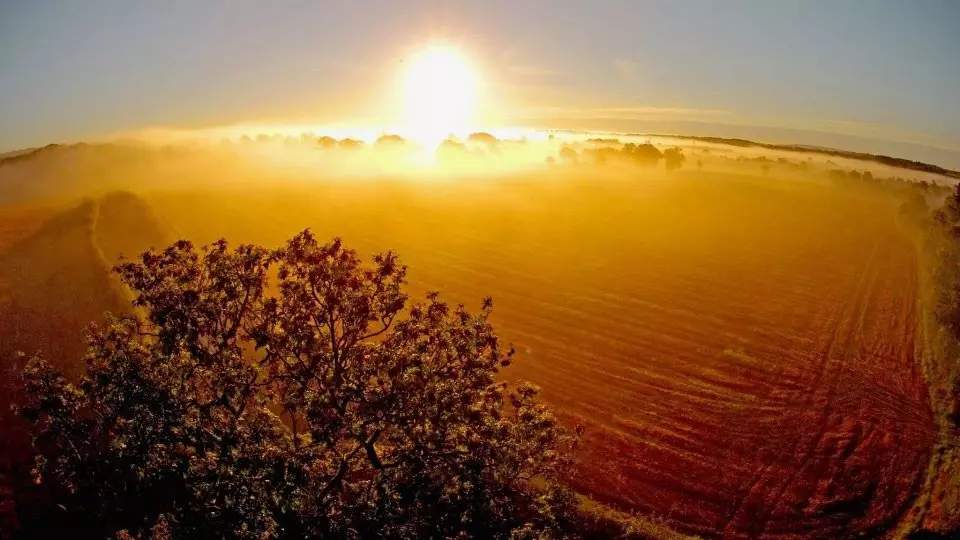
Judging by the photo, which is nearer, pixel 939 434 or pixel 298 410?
pixel 298 410

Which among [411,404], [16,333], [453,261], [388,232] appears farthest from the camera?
[388,232]

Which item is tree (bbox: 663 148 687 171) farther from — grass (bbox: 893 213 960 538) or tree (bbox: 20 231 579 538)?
tree (bbox: 20 231 579 538)

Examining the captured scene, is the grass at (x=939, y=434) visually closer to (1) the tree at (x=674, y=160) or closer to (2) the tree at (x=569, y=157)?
(1) the tree at (x=674, y=160)

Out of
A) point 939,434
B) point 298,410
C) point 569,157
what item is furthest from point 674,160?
point 298,410

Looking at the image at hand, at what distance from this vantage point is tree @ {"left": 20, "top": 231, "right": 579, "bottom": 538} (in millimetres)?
10875

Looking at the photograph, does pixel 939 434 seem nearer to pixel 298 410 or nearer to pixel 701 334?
pixel 701 334

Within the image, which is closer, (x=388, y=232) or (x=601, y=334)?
(x=601, y=334)

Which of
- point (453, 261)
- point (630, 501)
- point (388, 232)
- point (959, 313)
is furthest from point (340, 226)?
point (959, 313)

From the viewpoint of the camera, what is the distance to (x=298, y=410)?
11344mm

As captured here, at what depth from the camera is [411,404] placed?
10945mm

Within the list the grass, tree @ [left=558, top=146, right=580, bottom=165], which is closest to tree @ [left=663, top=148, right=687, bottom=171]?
tree @ [left=558, top=146, right=580, bottom=165]

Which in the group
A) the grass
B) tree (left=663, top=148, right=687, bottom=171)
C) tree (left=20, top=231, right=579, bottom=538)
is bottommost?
the grass

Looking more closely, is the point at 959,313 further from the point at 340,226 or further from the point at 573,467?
the point at 340,226

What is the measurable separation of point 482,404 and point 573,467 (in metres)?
12.0
